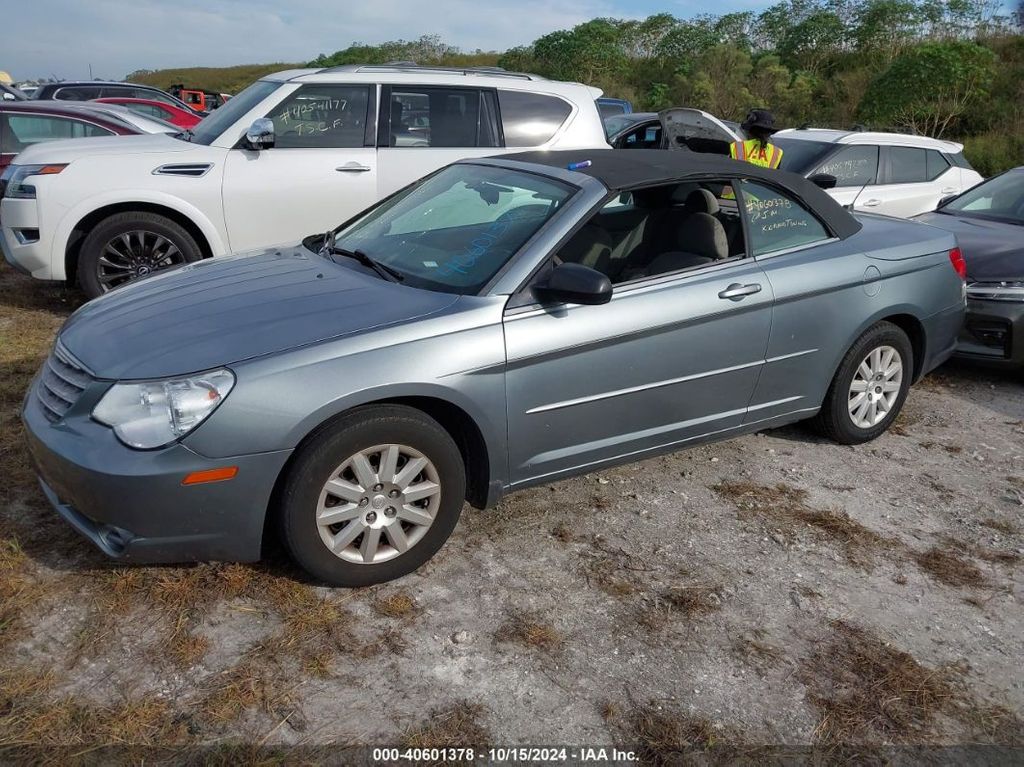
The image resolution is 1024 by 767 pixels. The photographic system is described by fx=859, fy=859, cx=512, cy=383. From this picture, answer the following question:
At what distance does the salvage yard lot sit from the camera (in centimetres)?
263

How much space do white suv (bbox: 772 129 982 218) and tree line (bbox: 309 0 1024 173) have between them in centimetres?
926

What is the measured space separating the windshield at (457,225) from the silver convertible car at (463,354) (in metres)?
0.02

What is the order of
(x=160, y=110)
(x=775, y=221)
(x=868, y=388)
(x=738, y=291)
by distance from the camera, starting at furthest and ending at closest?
(x=160, y=110)
(x=868, y=388)
(x=775, y=221)
(x=738, y=291)

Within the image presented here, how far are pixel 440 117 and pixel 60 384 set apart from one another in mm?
4350

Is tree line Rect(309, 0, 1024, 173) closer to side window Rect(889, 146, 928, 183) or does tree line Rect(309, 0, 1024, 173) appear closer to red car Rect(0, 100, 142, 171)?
side window Rect(889, 146, 928, 183)

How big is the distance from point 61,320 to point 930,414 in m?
6.26

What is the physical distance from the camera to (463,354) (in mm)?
3240

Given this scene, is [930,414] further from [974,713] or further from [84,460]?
[84,460]

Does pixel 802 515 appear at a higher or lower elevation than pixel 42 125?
lower

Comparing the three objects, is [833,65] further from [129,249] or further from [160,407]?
[160,407]

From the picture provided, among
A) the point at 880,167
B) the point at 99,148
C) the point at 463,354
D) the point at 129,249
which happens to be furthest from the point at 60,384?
the point at 880,167

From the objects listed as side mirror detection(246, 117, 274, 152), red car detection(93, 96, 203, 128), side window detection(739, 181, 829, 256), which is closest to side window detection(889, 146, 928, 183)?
side window detection(739, 181, 829, 256)

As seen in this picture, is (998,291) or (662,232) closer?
(662,232)

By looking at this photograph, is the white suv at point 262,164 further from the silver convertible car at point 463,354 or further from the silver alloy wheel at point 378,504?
the silver alloy wheel at point 378,504
